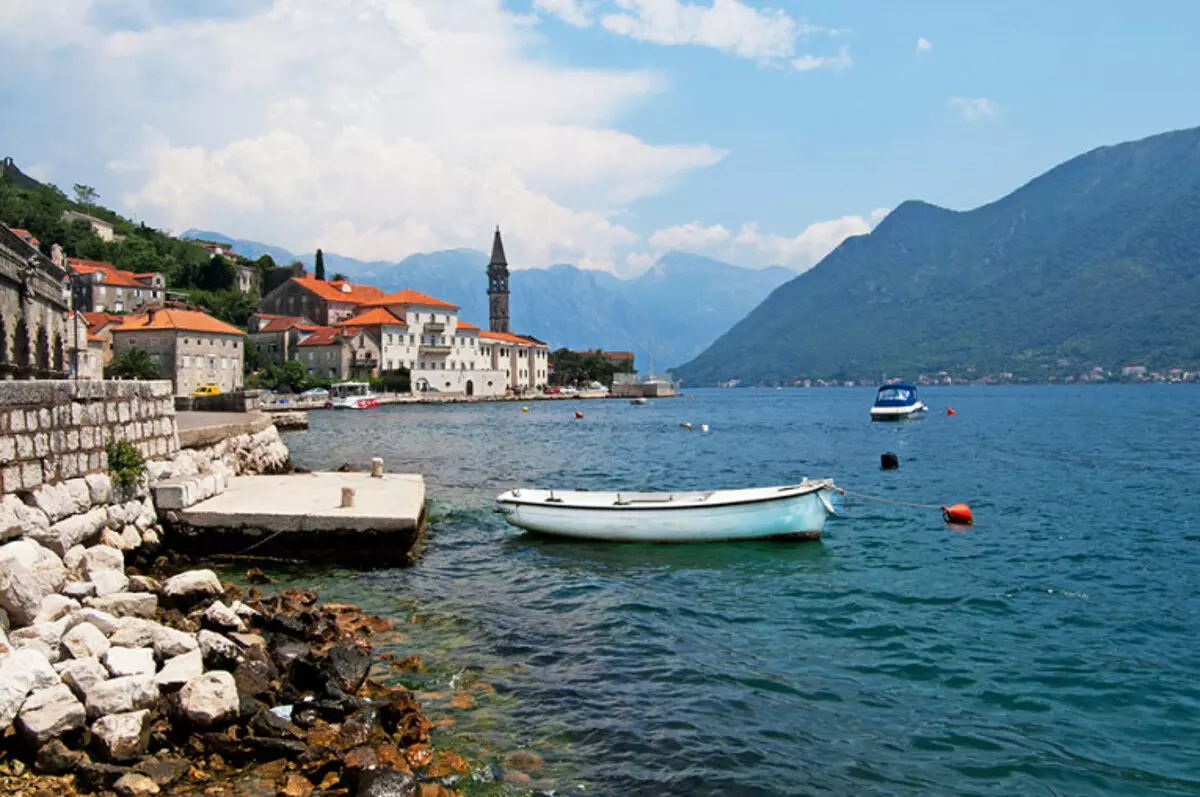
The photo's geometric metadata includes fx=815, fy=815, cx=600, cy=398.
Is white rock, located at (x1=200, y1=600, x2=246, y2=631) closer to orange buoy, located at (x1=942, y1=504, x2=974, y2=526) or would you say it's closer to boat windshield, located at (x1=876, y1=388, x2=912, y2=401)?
orange buoy, located at (x1=942, y1=504, x2=974, y2=526)

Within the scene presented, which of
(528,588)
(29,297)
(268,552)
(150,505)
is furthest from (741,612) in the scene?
(29,297)

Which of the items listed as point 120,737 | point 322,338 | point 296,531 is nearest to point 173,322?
point 322,338

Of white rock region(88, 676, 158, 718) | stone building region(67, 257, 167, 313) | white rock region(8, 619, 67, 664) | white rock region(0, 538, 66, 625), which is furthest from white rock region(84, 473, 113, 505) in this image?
stone building region(67, 257, 167, 313)

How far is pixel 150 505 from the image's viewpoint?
1411 cm

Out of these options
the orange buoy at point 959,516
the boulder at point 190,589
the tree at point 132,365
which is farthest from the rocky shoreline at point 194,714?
the tree at point 132,365

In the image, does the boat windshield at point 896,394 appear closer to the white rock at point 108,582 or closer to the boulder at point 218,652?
the white rock at point 108,582

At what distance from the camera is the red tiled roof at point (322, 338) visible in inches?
4348

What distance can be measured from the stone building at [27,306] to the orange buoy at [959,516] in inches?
838

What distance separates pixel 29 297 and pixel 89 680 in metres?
21.3

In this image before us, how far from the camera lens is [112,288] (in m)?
103

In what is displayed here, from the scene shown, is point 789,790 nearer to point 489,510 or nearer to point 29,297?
point 489,510

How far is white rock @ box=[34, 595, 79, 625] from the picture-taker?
9.05 m

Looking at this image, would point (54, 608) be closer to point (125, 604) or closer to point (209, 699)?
point (125, 604)

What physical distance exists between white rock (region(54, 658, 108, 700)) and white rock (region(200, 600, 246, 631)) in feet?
6.68
